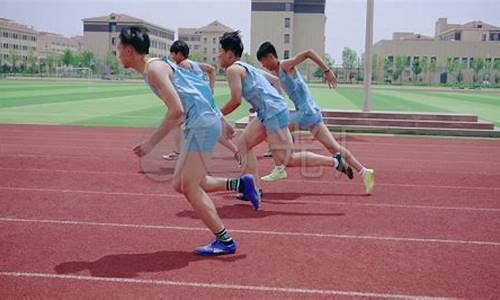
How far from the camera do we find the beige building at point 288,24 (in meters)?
94.8

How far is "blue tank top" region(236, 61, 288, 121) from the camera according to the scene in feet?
22.2

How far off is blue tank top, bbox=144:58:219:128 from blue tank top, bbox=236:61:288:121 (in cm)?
175

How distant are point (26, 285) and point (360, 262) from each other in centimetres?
265

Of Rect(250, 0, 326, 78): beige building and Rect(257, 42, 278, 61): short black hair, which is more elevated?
Rect(250, 0, 326, 78): beige building

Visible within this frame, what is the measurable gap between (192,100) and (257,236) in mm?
1616

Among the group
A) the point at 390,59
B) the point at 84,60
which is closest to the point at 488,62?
the point at 390,59

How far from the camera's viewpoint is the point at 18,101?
26.6m

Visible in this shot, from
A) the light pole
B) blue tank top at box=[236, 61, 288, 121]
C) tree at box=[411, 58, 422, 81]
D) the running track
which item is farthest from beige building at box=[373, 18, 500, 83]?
blue tank top at box=[236, 61, 288, 121]

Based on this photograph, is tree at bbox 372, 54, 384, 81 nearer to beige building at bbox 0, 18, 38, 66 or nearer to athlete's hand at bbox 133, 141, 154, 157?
beige building at bbox 0, 18, 38, 66

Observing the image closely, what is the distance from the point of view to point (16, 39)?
12544 centimetres

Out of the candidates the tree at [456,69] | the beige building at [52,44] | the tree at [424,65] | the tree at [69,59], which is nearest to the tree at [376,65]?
the tree at [424,65]

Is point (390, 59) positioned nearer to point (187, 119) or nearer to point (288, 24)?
point (288, 24)

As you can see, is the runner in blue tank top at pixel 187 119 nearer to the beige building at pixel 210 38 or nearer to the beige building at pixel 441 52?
the beige building at pixel 441 52

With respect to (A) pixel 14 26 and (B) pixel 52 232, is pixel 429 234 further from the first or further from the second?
(A) pixel 14 26
